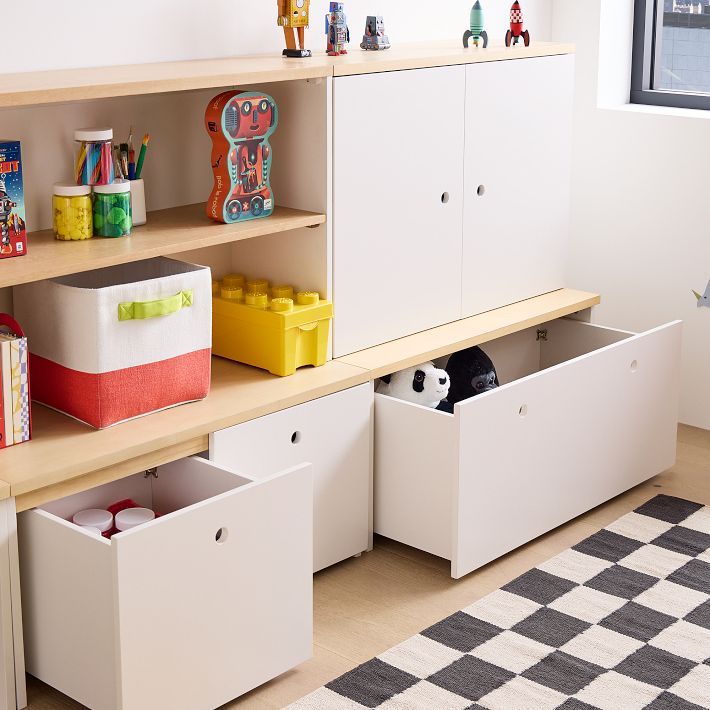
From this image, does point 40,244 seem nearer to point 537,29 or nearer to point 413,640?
point 413,640

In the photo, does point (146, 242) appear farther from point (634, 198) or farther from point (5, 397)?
point (634, 198)

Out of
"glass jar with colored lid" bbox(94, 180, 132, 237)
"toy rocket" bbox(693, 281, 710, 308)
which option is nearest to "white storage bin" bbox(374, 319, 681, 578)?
Answer: "toy rocket" bbox(693, 281, 710, 308)

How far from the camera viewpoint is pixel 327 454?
2.27 metres

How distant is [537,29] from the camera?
3.19m

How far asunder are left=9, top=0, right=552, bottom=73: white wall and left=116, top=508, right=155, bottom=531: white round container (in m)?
0.78

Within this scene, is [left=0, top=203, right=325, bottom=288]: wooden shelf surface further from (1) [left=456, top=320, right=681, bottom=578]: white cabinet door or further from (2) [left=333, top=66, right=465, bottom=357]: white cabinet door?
(1) [left=456, top=320, right=681, bottom=578]: white cabinet door

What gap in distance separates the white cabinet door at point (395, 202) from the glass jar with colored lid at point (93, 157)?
0.43 m

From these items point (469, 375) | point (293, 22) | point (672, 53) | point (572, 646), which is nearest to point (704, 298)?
point (672, 53)

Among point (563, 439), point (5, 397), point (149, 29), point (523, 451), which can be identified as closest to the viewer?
point (5, 397)

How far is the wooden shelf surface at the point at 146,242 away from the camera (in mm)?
1850

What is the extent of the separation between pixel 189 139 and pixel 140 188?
240mm

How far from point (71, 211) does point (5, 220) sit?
0.16m

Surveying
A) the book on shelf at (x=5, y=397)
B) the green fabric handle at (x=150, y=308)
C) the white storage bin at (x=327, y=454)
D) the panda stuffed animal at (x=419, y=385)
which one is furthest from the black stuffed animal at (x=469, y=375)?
the book on shelf at (x=5, y=397)

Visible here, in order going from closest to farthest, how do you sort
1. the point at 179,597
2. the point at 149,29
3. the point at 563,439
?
1. the point at 179,597
2. the point at 149,29
3. the point at 563,439
